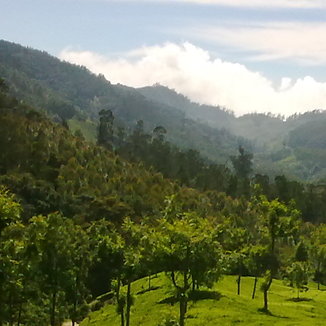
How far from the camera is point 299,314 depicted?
2926 inches

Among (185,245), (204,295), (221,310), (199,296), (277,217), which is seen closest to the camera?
(185,245)

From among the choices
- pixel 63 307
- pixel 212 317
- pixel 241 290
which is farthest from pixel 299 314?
pixel 63 307

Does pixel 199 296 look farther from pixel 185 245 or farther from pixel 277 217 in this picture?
pixel 185 245

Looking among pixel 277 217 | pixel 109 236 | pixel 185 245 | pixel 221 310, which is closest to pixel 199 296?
pixel 221 310

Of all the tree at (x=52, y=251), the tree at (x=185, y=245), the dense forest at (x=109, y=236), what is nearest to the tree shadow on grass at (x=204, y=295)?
the dense forest at (x=109, y=236)

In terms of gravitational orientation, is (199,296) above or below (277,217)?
below

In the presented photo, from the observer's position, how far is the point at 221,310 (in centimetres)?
7375

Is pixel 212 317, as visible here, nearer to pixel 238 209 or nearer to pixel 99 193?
pixel 99 193

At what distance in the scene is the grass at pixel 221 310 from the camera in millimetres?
68625

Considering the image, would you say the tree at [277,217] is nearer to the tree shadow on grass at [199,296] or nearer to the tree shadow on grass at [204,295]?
the tree shadow on grass at [204,295]

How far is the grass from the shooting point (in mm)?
68625

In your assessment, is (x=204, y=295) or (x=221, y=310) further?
(x=204, y=295)

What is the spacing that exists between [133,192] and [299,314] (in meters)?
93.6

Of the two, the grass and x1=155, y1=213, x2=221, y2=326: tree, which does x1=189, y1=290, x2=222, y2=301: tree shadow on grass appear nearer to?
the grass
